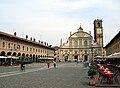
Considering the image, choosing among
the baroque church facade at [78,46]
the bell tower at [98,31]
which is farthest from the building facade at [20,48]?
the bell tower at [98,31]

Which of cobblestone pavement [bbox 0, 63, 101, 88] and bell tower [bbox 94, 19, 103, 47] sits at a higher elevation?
bell tower [bbox 94, 19, 103, 47]

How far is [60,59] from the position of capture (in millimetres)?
114125

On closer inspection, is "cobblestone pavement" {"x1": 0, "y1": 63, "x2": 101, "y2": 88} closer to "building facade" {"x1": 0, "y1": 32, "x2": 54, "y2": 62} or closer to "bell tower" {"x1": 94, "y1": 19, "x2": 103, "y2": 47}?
"building facade" {"x1": 0, "y1": 32, "x2": 54, "y2": 62}

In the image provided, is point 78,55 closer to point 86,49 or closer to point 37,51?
point 86,49

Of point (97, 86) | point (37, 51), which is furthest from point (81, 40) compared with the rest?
point (97, 86)

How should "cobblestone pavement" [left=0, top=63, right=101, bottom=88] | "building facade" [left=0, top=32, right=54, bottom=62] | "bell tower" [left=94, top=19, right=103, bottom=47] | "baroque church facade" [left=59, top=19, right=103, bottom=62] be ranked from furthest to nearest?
"bell tower" [left=94, top=19, right=103, bottom=47]
"baroque church facade" [left=59, top=19, right=103, bottom=62]
"building facade" [left=0, top=32, right=54, bottom=62]
"cobblestone pavement" [left=0, top=63, right=101, bottom=88]

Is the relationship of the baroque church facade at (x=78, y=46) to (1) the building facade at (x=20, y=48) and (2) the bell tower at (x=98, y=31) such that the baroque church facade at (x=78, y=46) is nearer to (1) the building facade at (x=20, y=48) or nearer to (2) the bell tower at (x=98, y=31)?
(2) the bell tower at (x=98, y=31)

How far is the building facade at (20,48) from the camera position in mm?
52781

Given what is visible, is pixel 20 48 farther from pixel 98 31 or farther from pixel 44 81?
pixel 98 31

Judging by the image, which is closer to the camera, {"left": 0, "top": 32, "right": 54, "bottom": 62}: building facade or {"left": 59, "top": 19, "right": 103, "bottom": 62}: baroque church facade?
{"left": 0, "top": 32, "right": 54, "bottom": 62}: building facade

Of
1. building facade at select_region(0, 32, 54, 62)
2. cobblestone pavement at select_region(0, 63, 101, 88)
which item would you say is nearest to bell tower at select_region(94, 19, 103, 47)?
building facade at select_region(0, 32, 54, 62)

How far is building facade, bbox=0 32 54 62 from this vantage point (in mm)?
52781

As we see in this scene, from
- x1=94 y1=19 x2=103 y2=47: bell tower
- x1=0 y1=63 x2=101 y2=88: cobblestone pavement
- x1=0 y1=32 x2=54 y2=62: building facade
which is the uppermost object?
x1=94 y1=19 x2=103 y2=47: bell tower

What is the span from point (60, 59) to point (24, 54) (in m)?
48.9
